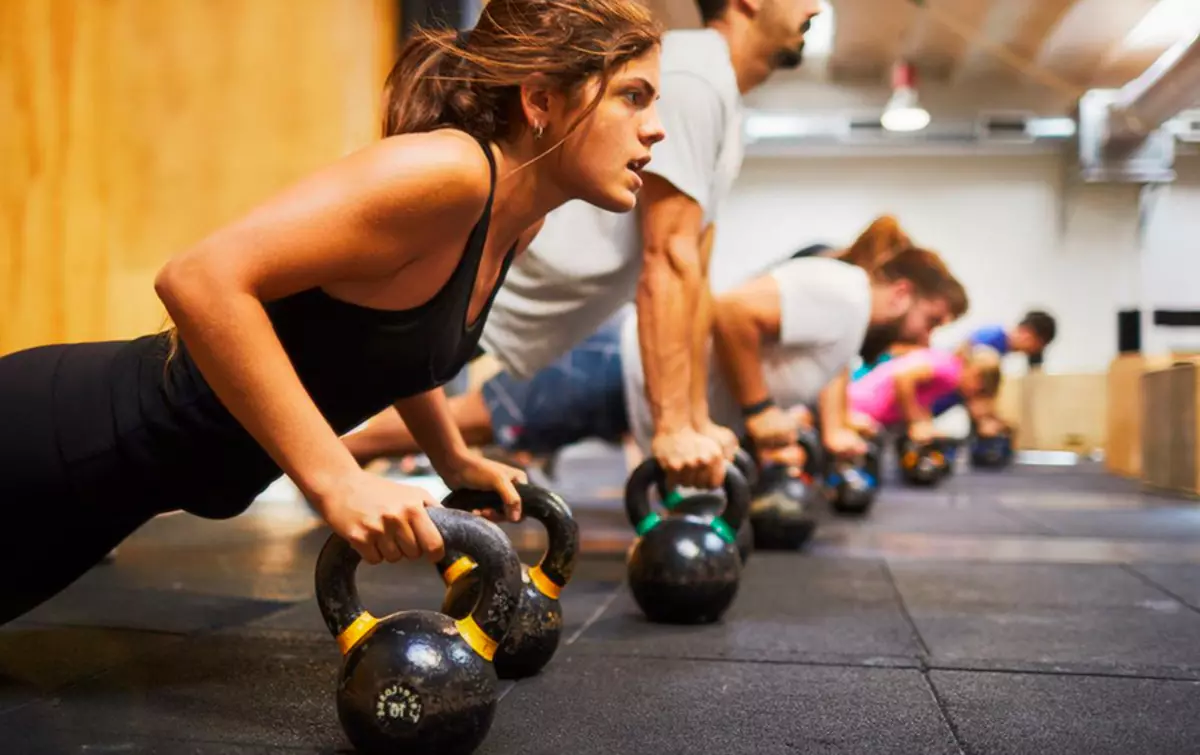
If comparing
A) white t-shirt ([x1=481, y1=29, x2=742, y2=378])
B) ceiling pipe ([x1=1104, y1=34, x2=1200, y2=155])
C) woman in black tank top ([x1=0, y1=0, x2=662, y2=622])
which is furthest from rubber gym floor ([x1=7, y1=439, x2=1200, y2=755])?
ceiling pipe ([x1=1104, y1=34, x2=1200, y2=155])

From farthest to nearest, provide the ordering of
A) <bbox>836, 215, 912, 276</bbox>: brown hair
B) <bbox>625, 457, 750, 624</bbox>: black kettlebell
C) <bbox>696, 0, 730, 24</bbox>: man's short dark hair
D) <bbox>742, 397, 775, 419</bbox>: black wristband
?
1. <bbox>836, 215, 912, 276</bbox>: brown hair
2. <bbox>742, 397, 775, 419</bbox>: black wristband
3. <bbox>696, 0, 730, 24</bbox>: man's short dark hair
4. <bbox>625, 457, 750, 624</bbox>: black kettlebell

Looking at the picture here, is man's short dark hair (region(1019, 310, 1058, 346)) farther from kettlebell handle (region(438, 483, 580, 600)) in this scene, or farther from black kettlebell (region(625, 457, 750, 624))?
kettlebell handle (region(438, 483, 580, 600))

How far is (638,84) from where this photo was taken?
1142 millimetres

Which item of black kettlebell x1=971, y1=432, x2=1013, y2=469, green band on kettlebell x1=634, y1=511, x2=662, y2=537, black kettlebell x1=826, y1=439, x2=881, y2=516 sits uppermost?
green band on kettlebell x1=634, y1=511, x2=662, y2=537

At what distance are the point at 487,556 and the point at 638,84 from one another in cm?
55

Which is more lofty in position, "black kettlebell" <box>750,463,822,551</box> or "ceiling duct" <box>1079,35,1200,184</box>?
"ceiling duct" <box>1079,35,1200,184</box>

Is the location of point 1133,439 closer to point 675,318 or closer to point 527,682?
point 675,318

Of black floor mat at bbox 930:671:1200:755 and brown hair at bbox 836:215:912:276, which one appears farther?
brown hair at bbox 836:215:912:276

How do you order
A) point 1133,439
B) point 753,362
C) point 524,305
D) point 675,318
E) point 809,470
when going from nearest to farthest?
point 675,318, point 524,305, point 753,362, point 809,470, point 1133,439

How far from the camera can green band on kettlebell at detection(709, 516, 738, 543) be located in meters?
1.60

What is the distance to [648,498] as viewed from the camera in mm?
1727

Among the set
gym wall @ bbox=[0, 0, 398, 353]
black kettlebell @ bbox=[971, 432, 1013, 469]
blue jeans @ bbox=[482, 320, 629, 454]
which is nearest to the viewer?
blue jeans @ bbox=[482, 320, 629, 454]

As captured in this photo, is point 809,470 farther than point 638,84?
Yes

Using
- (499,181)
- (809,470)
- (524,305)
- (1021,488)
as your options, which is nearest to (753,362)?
(809,470)
